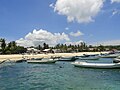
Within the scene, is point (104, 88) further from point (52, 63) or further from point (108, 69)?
point (52, 63)

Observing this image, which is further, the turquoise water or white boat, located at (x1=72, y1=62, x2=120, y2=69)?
white boat, located at (x1=72, y1=62, x2=120, y2=69)

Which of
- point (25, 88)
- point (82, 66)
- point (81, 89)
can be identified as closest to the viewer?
point (81, 89)

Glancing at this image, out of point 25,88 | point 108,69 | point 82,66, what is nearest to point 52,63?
point 82,66

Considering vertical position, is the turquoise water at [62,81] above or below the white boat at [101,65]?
below

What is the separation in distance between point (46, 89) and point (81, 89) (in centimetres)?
539

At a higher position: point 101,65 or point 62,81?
point 101,65

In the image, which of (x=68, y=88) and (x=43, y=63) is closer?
(x=68, y=88)

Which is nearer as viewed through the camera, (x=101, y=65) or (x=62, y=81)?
(x=62, y=81)

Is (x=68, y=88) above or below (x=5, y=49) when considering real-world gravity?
below

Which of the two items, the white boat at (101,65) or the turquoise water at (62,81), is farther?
the white boat at (101,65)

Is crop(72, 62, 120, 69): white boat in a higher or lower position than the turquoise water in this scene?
higher

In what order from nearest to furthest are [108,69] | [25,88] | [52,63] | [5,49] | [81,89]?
1. [81,89]
2. [25,88]
3. [108,69]
4. [52,63]
5. [5,49]

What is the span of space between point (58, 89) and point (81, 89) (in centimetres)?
355

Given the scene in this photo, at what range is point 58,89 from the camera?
37750mm
